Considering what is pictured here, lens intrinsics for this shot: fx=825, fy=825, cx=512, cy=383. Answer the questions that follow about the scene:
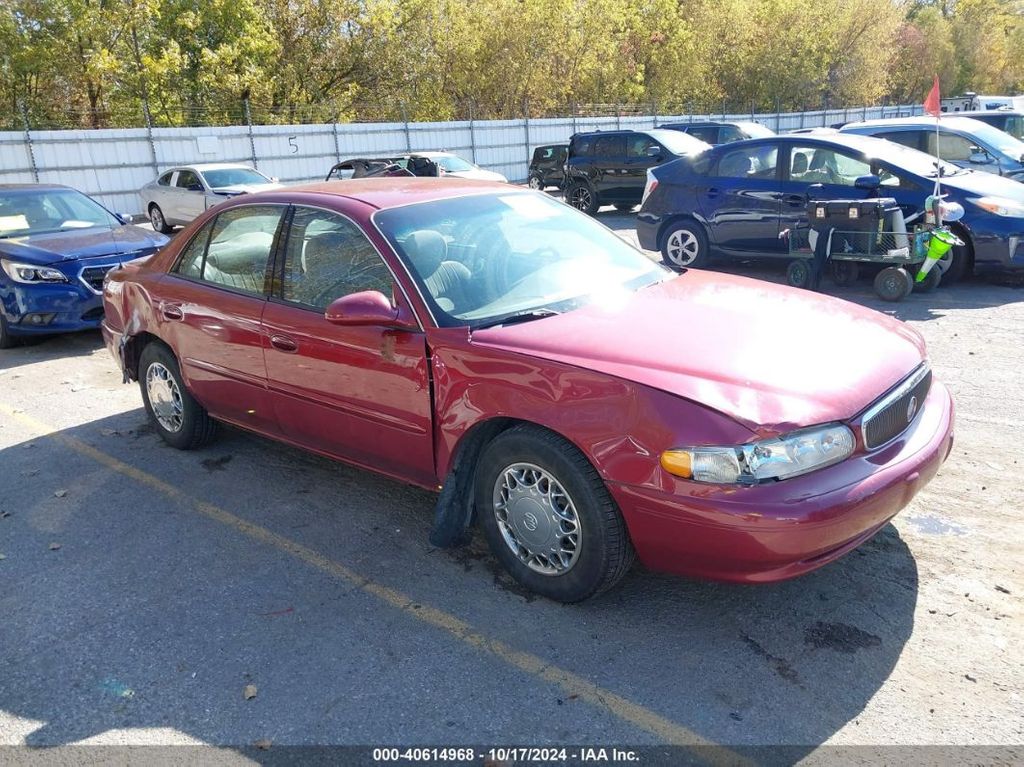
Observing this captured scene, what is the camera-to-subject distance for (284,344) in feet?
13.9

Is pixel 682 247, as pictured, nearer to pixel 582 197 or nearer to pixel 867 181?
pixel 867 181

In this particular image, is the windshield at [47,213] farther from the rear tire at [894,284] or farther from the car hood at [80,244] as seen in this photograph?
the rear tire at [894,284]

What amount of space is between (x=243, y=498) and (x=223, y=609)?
119 centimetres

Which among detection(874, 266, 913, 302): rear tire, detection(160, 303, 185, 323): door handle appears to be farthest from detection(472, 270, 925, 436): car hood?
detection(874, 266, 913, 302): rear tire

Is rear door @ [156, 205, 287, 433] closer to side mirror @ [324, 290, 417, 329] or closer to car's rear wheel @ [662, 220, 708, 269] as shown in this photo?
side mirror @ [324, 290, 417, 329]

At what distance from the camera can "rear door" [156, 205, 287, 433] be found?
4.48 metres

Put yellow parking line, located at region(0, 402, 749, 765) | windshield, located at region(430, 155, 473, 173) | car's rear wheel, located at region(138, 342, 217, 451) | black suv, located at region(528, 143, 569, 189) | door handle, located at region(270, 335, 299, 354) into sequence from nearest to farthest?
1. yellow parking line, located at region(0, 402, 749, 765)
2. door handle, located at region(270, 335, 299, 354)
3. car's rear wheel, located at region(138, 342, 217, 451)
4. windshield, located at region(430, 155, 473, 173)
5. black suv, located at region(528, 143, 569, 189)

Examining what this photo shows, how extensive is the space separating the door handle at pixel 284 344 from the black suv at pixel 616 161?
13286 millimetres

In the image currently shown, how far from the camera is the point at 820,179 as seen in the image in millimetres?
9078

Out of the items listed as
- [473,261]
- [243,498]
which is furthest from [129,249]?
[473,261]

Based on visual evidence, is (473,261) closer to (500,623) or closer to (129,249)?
(500,623)

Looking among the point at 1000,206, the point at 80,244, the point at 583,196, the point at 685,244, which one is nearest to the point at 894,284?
the point at 1000,206

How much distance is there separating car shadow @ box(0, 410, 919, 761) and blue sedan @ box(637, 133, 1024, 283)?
5.90 meters

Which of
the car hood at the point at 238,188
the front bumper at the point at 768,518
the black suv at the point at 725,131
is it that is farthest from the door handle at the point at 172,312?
the black suv at the point at 725,131
